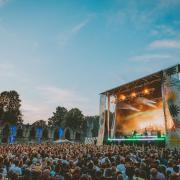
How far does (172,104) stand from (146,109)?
22.6ft

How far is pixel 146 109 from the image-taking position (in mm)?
28250

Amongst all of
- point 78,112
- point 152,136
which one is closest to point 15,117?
point 78,112

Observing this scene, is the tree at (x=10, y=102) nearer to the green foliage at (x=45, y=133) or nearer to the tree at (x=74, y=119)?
the green foliage at (x=45, y=133)

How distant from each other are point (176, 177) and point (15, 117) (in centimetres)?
6026

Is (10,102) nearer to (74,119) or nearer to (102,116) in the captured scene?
(74,119)

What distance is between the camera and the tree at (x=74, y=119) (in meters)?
73.4

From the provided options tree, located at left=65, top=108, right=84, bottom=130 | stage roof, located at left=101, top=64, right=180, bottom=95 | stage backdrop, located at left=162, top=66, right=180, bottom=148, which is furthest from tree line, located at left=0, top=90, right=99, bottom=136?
stage backdrop, located at left=162, top=66, right=180, bottom=148

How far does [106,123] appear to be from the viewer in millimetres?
33344

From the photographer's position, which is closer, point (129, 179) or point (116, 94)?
point (129, 179)

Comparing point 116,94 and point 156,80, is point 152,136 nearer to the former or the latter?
point 156,80

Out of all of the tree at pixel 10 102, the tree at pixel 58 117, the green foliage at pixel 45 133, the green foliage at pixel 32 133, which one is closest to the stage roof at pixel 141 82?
the green foliage at pixel 32 133

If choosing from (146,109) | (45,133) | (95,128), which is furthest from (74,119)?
(146,109)

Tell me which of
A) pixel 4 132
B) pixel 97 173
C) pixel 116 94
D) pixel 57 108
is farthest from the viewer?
pixel 57 108

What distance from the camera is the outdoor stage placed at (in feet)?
70.1
